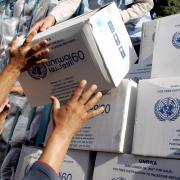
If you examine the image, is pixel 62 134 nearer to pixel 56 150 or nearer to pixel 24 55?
pixel 56 150

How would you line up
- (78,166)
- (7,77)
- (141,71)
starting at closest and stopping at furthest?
(7,77)
(78,166)
(141,71)

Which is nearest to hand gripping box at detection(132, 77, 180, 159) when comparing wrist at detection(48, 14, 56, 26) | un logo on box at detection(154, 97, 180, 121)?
un logo on box at detection(154, 97, 180, 121)

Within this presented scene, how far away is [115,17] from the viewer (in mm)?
1848

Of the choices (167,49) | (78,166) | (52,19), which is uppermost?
(52,19)

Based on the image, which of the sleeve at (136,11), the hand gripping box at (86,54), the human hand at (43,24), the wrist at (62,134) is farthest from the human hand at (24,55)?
the sleeve at (136,11)

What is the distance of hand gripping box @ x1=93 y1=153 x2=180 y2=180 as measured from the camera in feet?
5.68

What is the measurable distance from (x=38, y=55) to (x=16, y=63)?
116 millimetres

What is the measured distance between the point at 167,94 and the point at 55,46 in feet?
1.62

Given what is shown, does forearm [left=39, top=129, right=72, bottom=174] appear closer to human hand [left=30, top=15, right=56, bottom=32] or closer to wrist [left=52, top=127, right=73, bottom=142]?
wrist [left=52, top=127, right=73, bottom=142]

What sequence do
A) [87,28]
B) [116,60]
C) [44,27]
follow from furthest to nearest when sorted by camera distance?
1. [44,27]
2. [116,60]
3. [87,28]

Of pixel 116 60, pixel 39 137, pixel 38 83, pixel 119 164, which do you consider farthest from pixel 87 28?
pixel 39 137

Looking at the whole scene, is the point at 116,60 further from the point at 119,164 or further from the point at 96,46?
the point at 119,164

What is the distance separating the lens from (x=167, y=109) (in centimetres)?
179

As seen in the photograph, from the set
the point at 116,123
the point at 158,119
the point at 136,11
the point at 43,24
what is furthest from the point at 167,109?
the point at 136,11
